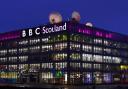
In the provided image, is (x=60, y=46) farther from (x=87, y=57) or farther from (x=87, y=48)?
(x=87, y=57)

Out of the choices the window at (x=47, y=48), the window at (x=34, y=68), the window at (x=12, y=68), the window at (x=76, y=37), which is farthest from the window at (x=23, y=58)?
the window at (x=76, y=37)

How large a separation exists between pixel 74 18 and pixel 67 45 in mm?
21305

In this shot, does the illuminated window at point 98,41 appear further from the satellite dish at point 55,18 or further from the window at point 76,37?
the satellite dish at point 55,18

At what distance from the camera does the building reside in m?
143

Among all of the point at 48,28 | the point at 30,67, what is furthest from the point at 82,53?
the point at 30,67

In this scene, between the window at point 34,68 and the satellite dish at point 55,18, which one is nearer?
the window at point 34,68

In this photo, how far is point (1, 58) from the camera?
18250cm

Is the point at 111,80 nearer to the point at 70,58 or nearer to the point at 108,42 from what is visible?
the point at 108,42

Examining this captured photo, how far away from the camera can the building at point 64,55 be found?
470ft

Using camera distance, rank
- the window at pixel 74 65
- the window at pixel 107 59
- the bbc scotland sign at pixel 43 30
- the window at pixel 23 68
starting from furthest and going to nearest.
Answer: the window at pixel 23 68, the window at pixel 107 59, the bbc scotland sign at pixel 43 30, the window at pixel 74 65

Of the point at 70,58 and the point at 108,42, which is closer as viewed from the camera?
the point at 70,58

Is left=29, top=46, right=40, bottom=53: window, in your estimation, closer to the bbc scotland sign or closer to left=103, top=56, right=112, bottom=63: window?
the bbc scotland sign

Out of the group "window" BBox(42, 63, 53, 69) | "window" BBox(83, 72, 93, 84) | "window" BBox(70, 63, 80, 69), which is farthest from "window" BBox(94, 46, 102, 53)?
"window" BBox(42, 63, 53, 69)

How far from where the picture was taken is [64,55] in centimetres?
14250
